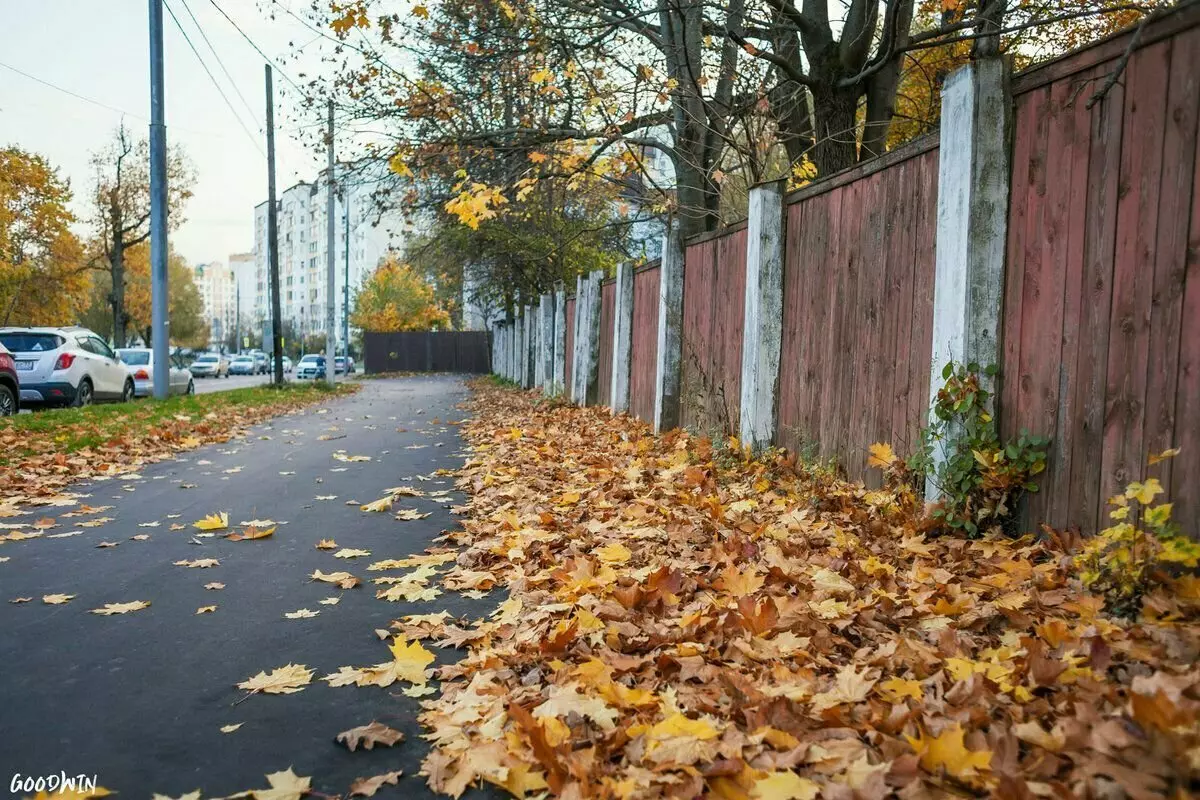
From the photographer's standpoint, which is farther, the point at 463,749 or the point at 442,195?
the point at 442,195

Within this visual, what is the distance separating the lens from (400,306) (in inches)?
2756

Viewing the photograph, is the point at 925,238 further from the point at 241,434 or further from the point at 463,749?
the point at 241,434

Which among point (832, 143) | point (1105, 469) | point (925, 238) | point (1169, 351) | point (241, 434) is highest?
point (832, 143)

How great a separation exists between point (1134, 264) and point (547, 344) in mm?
17255

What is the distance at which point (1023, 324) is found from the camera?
163 inches

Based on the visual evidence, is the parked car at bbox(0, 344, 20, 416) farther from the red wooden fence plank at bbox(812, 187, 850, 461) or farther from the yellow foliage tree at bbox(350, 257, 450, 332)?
the yellow foliage tree at bbox(350, 257, 450, 332)

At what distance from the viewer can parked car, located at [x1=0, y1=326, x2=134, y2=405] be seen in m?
16.0

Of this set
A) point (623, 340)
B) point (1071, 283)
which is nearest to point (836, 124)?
point (623, 340)

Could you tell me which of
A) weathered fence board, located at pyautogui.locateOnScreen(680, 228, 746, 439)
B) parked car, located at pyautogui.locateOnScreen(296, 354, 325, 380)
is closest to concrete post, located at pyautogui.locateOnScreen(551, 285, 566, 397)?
weathered fence board, located at pyautogui.locateOnScreen(680, 228, 746, 439)

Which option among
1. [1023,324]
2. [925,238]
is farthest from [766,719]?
[925,238]

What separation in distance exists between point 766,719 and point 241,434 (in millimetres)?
11618

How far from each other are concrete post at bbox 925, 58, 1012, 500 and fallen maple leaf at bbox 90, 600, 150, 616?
4269mm

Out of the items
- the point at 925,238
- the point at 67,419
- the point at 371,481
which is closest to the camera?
the point at 925,238

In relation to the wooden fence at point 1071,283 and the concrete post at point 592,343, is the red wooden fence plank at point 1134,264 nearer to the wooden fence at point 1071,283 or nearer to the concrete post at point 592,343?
the wooden fence at point 1071,283
